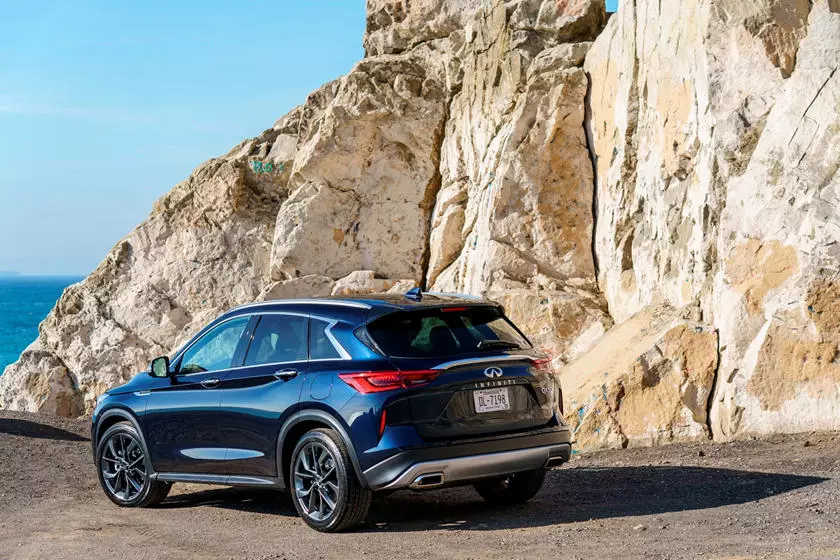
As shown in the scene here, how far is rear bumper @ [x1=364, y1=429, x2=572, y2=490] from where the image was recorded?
22.2ft

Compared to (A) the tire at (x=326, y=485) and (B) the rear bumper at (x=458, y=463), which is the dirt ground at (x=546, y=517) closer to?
(A) the tire at (x=326, y=485)

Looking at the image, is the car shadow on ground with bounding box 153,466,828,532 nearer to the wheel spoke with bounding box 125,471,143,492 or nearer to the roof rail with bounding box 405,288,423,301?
the wheel spoke with bounding box 125,471,143,492

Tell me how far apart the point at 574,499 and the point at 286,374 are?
2.46 metres

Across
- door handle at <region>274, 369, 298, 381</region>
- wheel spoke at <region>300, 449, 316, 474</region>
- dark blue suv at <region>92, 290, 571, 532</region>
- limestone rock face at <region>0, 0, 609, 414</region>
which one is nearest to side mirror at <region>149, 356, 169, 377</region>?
dark blue suv at <region>92, 290, 571, 532</region>

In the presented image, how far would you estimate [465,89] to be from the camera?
1845cm

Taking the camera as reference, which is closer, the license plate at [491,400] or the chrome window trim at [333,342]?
the license plate at [491,400]

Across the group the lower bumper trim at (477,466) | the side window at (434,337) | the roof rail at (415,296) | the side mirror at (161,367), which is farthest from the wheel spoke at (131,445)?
the side window at (434,337)

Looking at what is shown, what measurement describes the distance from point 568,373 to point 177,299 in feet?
38.7

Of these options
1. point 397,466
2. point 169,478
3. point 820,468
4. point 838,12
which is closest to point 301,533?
point 397,466

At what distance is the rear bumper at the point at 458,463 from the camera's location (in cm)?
678

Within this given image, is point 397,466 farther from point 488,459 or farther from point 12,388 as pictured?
point 12,388

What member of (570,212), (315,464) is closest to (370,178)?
(570,212)

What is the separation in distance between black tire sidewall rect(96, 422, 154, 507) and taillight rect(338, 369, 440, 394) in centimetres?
268

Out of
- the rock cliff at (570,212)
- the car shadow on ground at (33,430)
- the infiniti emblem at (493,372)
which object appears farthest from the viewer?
the car shadow on ground at (33,430)
